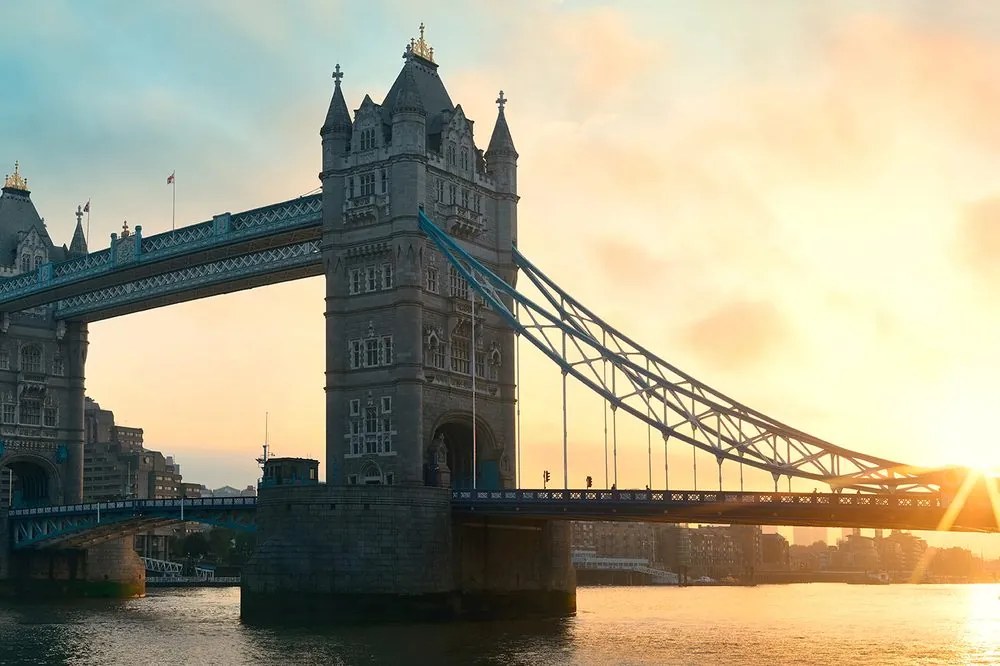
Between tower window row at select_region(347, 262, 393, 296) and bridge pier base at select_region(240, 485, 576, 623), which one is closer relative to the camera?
bridge pier base at select_region(240, 485, 576, 623)

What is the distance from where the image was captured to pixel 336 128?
9944 cm

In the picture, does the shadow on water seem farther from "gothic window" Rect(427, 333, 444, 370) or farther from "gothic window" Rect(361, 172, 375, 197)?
"gothic window" Rect(361, 172, 375, 197)

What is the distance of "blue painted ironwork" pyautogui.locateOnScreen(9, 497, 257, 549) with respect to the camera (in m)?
103

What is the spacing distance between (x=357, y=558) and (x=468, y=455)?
58.0 ft

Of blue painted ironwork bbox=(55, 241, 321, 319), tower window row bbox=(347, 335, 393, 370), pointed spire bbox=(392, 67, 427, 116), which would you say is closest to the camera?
tower window row bbox=(347, 335, 393, 370)

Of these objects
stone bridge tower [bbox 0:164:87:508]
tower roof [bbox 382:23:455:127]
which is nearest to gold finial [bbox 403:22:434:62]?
tower roof [bbox 382:23:455:127]

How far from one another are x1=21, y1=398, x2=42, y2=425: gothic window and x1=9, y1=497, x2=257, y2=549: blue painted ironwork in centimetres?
1093

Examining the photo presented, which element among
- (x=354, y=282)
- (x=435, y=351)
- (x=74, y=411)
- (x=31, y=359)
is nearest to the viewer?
(x=435, y=351)

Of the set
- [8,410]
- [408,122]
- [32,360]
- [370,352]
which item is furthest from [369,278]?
[8,410]

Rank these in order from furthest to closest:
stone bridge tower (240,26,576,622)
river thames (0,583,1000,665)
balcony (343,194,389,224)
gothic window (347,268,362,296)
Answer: gothic window (347,268,362,296), balcony (343,194,389,224), stone bridge tower (240,26,576,622), river thames (0,583,1000,665)

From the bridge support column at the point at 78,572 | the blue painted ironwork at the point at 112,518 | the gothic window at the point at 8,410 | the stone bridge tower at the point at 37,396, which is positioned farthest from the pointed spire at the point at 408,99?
the bridge support column at the point at 78,572

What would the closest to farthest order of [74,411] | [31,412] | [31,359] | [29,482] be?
[31,412] < [31,359] < [74,411] < [29,482]

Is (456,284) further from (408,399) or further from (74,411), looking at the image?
(74,411)

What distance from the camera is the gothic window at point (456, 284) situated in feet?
323
